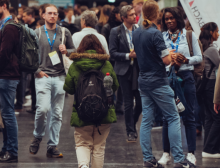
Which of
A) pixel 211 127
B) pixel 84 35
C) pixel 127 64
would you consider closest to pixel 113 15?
pixel 127 64

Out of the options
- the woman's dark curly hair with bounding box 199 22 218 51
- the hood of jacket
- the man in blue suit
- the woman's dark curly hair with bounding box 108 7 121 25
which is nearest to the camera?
the hood of jacket

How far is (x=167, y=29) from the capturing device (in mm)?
5660

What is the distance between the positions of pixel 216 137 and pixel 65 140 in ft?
8.27

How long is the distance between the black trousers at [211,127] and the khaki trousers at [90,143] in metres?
2.04

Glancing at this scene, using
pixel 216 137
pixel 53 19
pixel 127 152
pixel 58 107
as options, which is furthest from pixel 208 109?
pixel 53 19

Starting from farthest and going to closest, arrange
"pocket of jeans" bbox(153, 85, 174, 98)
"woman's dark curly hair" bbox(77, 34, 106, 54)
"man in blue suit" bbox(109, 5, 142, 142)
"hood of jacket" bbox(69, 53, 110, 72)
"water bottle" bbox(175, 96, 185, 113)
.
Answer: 1. "man in blue suit" bbox(109, 5, 142, 142)
2. "water bottle" bbox(175, 96, 185, 113)
3. "pocket of jeans" bbox(153, 85, 174, 98)
4. "woman's dark curly hair" bbox(77, 34, 106, 54)
5. "hood of jacket" bbox(69, 53, 110, 72)

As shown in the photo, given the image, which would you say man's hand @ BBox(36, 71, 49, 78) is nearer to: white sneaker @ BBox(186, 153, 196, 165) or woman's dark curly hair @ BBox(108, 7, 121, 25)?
white sneaker @ BBox(186, 153, 196, 165)

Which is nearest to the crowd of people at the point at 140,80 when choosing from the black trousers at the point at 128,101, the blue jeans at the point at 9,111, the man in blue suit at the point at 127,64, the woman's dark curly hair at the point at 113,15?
the blue jeans at the point at 9,111

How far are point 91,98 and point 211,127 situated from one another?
2513 mm

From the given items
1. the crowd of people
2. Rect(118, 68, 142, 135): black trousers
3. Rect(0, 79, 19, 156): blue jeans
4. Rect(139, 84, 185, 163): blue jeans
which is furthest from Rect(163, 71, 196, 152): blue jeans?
Rect(0, 79, 19, 156): blue jeans

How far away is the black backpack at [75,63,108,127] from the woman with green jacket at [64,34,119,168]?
0.25 feet

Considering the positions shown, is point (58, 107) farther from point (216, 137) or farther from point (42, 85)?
point (216, 137)

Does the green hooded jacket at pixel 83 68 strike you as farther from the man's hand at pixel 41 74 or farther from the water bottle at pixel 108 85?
the man's hand at pixel 41 74

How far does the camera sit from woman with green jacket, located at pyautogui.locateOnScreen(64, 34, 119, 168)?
4.49m
